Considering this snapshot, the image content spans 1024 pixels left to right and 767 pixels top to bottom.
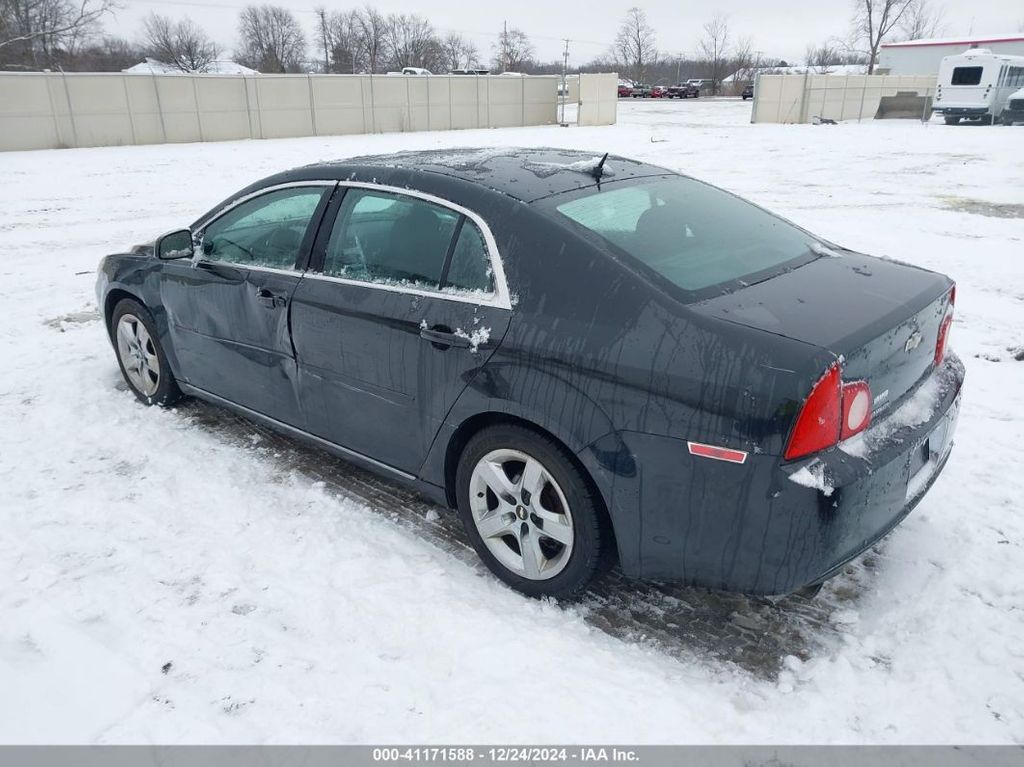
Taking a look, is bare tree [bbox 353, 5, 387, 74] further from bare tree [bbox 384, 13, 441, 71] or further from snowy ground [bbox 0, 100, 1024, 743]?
snowy ground [bbox 0, 100, 1024, 743]

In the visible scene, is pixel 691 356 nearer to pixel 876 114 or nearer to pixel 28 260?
pixel 28 260

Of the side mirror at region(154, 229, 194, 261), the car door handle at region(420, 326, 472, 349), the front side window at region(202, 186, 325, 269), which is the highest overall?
the front side window at region(202, 186, 325, 269)

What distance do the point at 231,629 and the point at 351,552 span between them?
615mm

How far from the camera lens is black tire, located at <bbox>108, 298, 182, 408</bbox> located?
186 inches

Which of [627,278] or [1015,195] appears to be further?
[1015,195]

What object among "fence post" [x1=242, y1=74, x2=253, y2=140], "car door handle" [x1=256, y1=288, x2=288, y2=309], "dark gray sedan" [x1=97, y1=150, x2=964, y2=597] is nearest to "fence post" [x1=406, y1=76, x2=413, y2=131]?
"fence post" [x1=242, y1=74, x2=253, y2=140]

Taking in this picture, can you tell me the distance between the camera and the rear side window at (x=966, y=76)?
102ft

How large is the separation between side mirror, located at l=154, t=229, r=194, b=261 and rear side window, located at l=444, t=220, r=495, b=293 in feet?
6.60

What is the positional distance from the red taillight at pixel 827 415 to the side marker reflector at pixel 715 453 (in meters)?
0.14

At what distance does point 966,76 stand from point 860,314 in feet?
119

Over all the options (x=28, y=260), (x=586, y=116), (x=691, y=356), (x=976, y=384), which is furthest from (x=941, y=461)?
(x=586, y=116)

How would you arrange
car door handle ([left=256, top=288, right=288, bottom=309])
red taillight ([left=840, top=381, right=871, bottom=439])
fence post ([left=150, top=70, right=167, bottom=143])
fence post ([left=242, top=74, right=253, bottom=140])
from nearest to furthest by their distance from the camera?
red taillight ([left=840, top=381, right=871, bottom=439])
car door handle ([left=256, top=288, right=288, bottom=309])
fence post ([left=150, top=70, right=167, bottom=143])
fence post ([left=242, top=74, right=253, bottom=140])

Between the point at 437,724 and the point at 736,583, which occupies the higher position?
the point at 736,583

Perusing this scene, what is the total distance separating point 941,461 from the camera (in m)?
2.95
